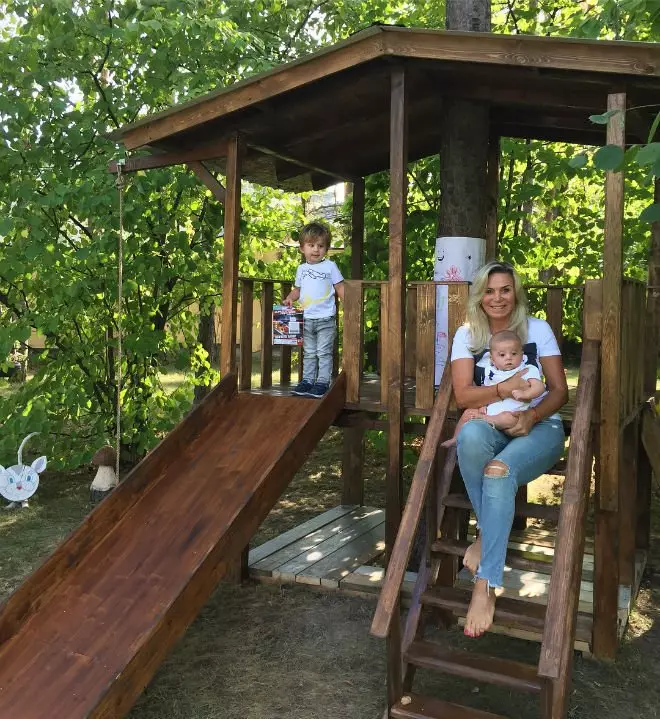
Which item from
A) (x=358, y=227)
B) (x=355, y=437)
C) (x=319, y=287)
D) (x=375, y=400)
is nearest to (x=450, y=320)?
(x=375, y=400)

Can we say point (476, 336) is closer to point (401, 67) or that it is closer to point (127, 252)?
point (401, 67)

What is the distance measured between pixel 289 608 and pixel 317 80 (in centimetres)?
362

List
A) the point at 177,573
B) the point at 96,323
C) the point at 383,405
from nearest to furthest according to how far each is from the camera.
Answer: the point at 177,573 < the point at 383,405 < the point at 96,323

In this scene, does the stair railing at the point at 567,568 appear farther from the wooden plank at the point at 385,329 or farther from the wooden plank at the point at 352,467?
the wooden plank at the point at 352,467

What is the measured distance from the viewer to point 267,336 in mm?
6141

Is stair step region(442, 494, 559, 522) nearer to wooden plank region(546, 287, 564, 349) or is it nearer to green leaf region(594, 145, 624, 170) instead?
wooden plank region(546, 287, 564, 349)

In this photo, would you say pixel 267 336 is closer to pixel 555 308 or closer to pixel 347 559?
pixel 347 559

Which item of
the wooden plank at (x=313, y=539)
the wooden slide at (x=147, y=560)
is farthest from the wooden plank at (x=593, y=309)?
the wooden plank at (x=313, y=539)

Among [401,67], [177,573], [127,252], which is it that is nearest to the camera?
[177,573]

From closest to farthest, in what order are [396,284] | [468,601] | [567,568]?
[567,568]
[468,601]
[396,284]

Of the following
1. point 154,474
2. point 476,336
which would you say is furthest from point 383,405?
point 154,474

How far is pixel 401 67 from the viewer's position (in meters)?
4.57

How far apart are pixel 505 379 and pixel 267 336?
8.78 ft

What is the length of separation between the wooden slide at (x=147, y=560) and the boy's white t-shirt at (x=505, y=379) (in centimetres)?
128
